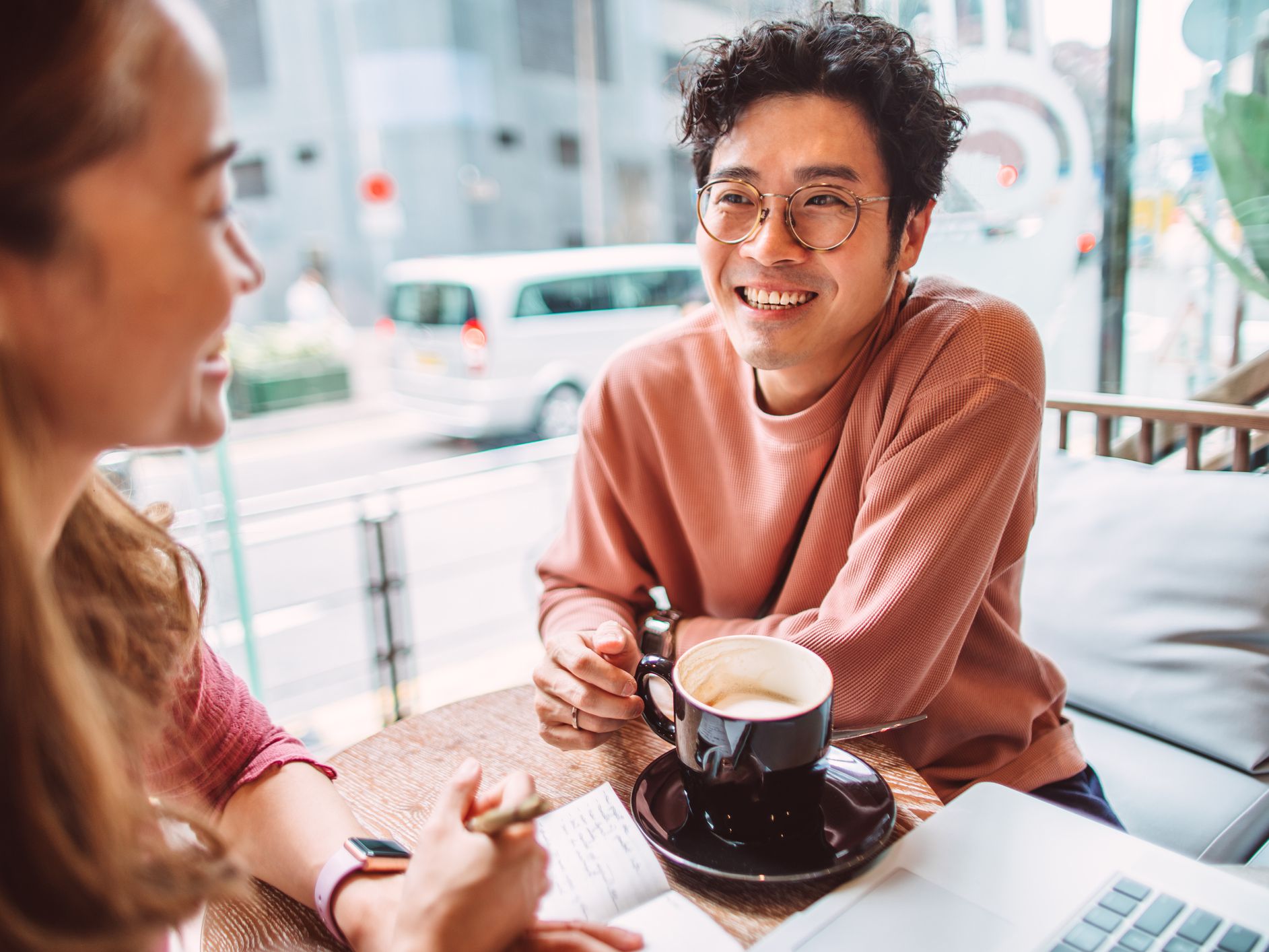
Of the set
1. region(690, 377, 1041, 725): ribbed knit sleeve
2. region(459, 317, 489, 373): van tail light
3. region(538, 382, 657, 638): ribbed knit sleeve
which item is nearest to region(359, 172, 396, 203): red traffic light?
region(459, 317, 489, 373): van tail light

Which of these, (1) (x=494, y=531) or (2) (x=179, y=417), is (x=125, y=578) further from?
(1) (x=494, y=531)

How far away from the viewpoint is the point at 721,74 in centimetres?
122

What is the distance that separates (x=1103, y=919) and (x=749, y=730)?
287 mm

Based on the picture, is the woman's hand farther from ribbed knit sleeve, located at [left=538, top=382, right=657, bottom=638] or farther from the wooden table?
ribbed knit sleeve, located at [left=538, top=382, right=657, bottom=638]

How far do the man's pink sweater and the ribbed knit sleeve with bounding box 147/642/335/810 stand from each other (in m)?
0.45

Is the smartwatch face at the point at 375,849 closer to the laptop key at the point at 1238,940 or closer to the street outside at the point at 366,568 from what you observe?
the laptop key at the point at 1238,940

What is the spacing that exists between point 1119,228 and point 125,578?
96.4 inches

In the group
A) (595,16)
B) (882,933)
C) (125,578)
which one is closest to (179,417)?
(125,578)

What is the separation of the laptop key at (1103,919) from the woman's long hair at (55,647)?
61cm

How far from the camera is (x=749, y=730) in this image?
0.68 m

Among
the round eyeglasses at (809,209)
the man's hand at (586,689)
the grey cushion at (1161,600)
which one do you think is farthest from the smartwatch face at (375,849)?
the grey cushion at (1161,600)

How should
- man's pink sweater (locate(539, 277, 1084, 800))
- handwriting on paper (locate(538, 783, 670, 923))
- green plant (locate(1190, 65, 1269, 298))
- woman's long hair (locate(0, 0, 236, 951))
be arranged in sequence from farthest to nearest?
green plant (locate(1190, 65, 1269, 298)), man's pink sweater (locate(539, 277, 1084, 800)), handwriting on paper (locate(538, 783, 670, 923)), woman's long hair (locate(0, 0, 236, 951))

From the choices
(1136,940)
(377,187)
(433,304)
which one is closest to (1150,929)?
(1136,940)

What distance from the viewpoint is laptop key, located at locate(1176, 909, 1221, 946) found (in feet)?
1.98
